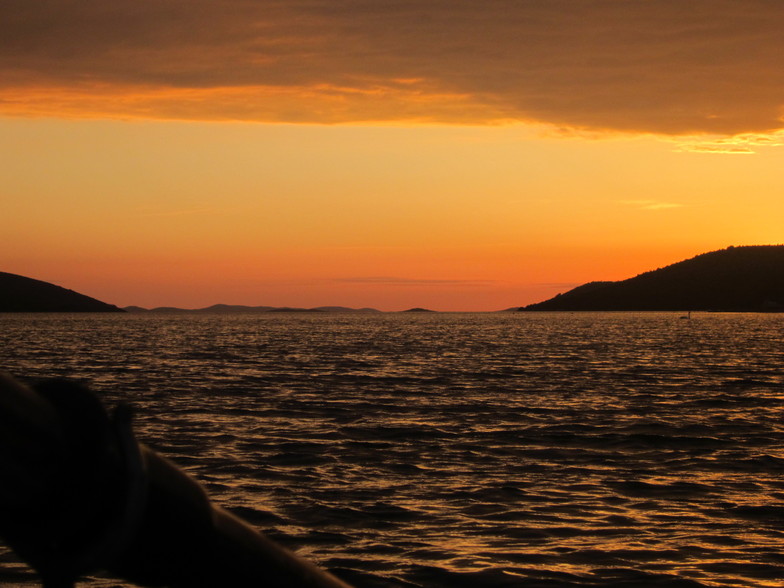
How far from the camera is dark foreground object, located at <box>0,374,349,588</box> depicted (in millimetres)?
1292

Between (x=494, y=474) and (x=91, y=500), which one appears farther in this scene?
(x=494, y=474)

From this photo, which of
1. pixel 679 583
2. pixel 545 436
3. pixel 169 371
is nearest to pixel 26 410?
pixel 679 583

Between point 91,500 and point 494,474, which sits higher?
point 91,500

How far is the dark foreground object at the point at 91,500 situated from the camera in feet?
4.24

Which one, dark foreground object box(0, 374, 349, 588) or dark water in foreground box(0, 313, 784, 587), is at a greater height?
dark foreground object box(0, 374, 349, 588)

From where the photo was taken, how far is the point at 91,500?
1.35 metres

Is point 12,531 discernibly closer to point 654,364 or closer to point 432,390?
point 432,390

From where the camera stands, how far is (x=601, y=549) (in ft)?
38.8

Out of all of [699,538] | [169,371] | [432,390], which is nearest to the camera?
[699,538]

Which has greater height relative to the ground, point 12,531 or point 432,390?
point 12,531

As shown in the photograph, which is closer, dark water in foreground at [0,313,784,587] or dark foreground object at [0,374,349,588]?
dark foreground object at [0,374,349,588]

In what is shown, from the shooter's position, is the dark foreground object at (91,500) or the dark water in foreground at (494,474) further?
the dark water in foreground at (494,474)

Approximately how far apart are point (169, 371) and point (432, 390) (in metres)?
17.8

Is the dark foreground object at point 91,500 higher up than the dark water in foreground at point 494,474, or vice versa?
the dark foreground object at point 91,500
